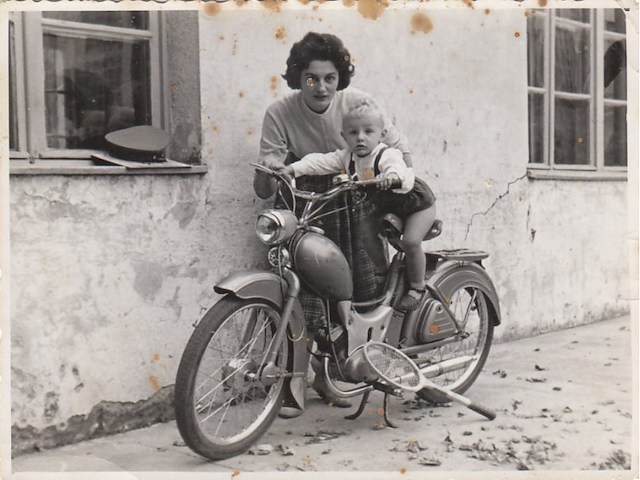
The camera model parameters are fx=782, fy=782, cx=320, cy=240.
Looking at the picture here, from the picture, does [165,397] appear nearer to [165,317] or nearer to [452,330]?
[165,317]

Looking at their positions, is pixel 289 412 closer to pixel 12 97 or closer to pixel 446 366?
pixel 446 366

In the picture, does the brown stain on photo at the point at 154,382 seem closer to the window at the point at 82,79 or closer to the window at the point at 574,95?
the window at the point at 82,79

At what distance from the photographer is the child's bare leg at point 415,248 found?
3.93 meters

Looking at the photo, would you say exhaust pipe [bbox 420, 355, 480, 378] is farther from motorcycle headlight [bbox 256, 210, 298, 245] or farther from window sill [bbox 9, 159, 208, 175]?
window sill [bbox 9, 159, 208, 175]

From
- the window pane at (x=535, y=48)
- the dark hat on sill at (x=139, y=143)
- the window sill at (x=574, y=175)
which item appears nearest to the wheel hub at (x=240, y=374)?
the dark hat on sill at (x=139, y=143)

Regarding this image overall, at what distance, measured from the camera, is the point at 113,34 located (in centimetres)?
385

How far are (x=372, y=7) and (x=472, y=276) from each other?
1578mm

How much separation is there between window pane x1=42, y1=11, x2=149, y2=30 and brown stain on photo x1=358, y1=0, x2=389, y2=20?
1088mm

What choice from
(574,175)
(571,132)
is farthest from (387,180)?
(571,132)

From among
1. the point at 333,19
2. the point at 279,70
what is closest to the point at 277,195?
the point at 279,70

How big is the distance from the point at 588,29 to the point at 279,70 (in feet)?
10.5

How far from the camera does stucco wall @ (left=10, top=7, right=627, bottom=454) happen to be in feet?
11.6

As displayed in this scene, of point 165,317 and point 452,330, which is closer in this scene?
point 165,317

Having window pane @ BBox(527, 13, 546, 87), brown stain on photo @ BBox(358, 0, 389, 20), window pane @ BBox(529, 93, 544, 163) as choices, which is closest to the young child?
brown stain on photo @ BBox(358, 0, 389, 20)
